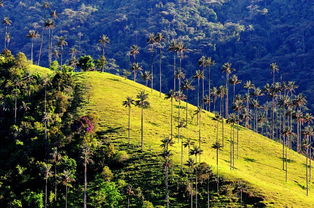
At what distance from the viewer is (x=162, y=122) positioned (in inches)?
7387

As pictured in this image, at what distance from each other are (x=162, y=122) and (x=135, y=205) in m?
67.6

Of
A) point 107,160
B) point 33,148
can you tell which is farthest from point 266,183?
point 33,148

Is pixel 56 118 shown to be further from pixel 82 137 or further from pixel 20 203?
pixel 20 203

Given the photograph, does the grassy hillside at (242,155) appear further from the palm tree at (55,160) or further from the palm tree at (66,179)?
the palm tree at (66,179)

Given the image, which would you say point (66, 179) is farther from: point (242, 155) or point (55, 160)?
point (242, 155)

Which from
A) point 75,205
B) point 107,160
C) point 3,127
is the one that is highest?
point 3,127

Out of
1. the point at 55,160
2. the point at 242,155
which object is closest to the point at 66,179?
the point at 55,160

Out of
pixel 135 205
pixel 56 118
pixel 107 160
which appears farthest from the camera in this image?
pixel 56 118

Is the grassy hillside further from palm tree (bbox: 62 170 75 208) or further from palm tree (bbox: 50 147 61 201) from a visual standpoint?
palm tree (bbox: 62 170 75 208)

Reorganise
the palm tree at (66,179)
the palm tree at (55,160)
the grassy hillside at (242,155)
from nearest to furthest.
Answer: the palm tree at (66,179) < the palm tree at (55,160) < the grassy hillside at (242,155)

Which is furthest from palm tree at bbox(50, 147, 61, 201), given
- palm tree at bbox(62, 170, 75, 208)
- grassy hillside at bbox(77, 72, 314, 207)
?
grassy hillside at bbox(77, 72, 314, 207)

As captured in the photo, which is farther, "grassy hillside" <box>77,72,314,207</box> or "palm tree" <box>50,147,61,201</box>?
"grassy hillside" <box>77,72,314,207</box>

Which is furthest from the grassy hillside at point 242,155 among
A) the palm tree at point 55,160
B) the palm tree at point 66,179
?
the palm tree at point 66,179

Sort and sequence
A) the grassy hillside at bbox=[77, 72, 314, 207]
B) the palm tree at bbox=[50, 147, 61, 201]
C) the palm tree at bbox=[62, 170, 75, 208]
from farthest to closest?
1. the grassy hillside at bbox=[77, 72, 314, 207]
2. the palm tree at bbox=[50, 147, 61, 201]
3. the palm tree at bbox=[62, 170, 75, 208]
